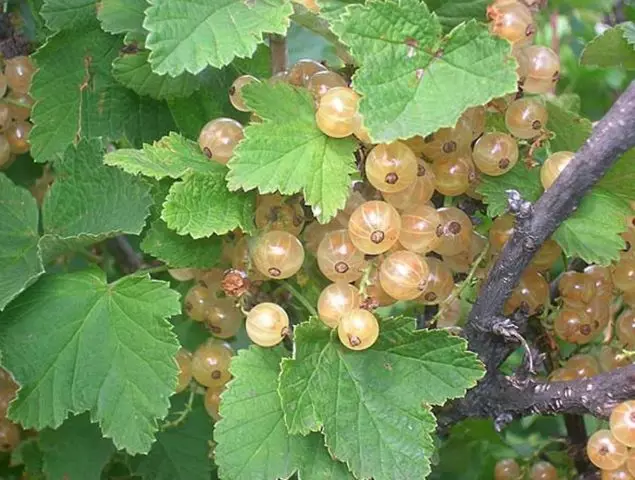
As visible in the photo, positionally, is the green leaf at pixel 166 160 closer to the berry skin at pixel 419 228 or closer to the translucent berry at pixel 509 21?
the berry skin at pixel 419 228

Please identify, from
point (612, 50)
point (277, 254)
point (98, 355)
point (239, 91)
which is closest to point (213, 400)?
point (98, 355)

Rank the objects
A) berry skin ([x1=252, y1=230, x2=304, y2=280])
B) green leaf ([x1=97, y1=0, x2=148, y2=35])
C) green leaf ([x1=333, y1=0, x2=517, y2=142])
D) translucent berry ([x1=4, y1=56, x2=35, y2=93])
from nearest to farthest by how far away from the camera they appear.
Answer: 1. green leaf ([x1=333, y1=0, x2=517, y2=142])
2. berry skin ([x1=252, y1=230, x2=304, y2=280])
3. green leaf ([x1=97, y1=0, x2=148, y2=35])
4. translucent berry ([x1=4, y1=56, x2=35, y2=93])

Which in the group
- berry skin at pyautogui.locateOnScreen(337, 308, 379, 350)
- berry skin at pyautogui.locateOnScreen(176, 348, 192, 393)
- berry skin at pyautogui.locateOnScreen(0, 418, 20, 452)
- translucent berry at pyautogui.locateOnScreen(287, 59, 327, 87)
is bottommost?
berry skin at pyautogui.locateOnScreen(0, 418, 20, 452)

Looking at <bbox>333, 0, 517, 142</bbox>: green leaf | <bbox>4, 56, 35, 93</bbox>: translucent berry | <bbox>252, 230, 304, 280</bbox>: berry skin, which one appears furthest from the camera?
<bbox>4, 56, 35, 93</bbox>: translucent berry

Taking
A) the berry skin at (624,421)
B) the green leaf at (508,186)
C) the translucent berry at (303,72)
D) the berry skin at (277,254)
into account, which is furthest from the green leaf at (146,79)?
the berry skin at (624,421)

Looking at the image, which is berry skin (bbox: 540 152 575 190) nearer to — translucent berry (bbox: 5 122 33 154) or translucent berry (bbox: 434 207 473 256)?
translucent berry (bbox: 434 207 473 256)

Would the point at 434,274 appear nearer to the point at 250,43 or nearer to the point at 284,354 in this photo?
the point at 284,354

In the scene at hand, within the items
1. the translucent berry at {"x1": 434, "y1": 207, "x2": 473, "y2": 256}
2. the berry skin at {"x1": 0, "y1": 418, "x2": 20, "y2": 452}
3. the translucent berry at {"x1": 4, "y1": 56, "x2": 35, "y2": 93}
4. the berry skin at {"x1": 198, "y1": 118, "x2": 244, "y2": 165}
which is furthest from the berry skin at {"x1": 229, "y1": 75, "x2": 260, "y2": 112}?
the berry skin at {"x1": 0, "y1": 418, "x2": 20, "y2": 452}
